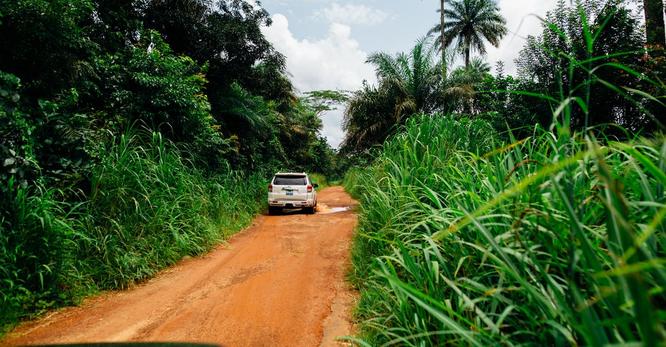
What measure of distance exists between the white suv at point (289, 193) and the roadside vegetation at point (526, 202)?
2.98 meters

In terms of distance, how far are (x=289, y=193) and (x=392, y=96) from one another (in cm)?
524

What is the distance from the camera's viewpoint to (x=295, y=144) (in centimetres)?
2464

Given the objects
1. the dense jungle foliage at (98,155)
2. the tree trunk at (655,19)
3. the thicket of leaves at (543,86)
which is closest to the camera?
the dense jungle foliage at (98,155)

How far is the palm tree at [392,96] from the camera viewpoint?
1275 cm

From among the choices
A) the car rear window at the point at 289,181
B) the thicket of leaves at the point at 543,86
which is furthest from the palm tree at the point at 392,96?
the car rear window at the point at 289,181

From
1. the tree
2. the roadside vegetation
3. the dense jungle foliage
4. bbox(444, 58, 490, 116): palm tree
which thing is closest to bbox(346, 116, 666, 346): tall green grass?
the roadside vegetation

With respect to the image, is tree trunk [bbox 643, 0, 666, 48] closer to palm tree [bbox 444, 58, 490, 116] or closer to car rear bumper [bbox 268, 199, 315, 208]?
palm tree [bbox 444, 58, 490, 116]

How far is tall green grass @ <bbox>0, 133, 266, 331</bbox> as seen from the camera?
3.83 meters

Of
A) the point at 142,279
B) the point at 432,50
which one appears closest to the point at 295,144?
the point at 432,50

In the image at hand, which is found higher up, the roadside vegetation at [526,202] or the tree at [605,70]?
the tree at [605,70]

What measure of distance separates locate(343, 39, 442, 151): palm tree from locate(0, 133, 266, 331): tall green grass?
23.5 ft

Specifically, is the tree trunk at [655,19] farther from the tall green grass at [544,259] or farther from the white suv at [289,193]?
the white suv at [289,193]

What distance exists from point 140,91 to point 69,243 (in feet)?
14.9

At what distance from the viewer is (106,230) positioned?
4941 mm
